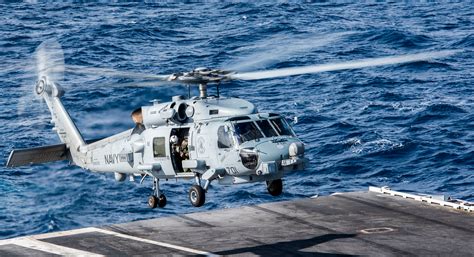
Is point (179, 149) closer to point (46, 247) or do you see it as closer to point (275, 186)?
point (275, 186)

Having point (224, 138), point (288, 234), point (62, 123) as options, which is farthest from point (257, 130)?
point (62, 123)

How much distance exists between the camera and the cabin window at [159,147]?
118 ft

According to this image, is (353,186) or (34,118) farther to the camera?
(34,118)

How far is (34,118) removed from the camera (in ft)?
289

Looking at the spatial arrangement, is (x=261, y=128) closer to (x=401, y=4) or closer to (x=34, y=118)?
(x=34, y=118)

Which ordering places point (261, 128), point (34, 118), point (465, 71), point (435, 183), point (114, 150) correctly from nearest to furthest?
point (261, 128)
point (114, 150)
point (435, 183)
point (34, 118)
point (465, 71)

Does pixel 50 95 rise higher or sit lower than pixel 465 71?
higher

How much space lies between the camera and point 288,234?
147 ft

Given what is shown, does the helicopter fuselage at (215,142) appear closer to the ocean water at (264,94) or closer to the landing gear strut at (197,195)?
the landing gear strut at (197,195)

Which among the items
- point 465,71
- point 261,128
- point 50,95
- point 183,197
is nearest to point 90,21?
point 465,71

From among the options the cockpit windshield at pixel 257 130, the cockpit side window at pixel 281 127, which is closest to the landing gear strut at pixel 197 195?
the cockpit windshield at pixel 257 130

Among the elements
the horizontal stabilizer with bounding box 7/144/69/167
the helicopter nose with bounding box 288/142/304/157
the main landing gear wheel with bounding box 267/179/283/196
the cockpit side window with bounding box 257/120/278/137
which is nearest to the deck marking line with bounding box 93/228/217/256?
the horizontal stabilizer with bounding box 7/144/69/167

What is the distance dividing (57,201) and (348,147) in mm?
21536

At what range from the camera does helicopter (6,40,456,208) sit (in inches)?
1300
